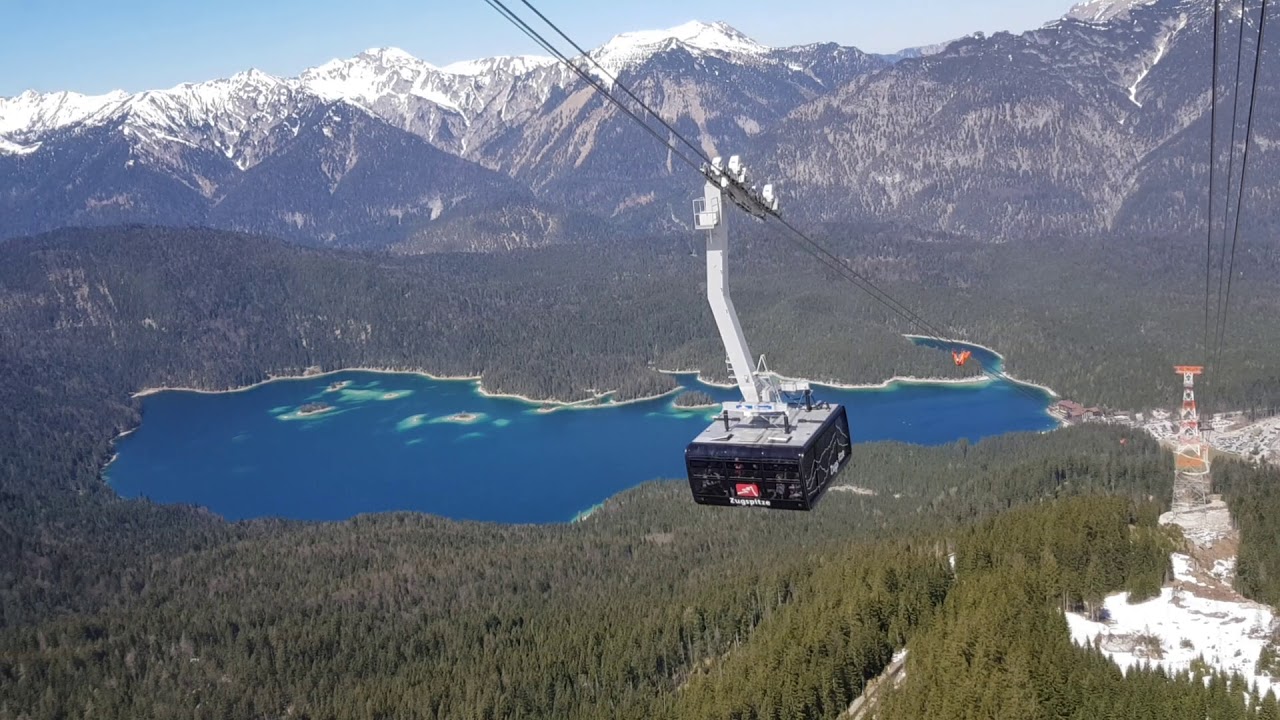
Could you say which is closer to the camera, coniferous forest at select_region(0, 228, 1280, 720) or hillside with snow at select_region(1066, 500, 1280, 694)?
hillside with snow at select_region(1066, 500, 1280, 694)

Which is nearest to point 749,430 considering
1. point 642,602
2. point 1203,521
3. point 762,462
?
point 762,462

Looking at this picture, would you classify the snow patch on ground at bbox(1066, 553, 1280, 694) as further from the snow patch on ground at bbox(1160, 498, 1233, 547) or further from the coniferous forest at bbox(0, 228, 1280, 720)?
the snow patch on ground at bbox(1160, 498, 1233, 547)

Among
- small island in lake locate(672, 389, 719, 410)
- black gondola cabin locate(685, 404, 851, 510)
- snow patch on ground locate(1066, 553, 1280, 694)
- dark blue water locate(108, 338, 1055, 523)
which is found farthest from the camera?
small island in lake locate(672, 389, 719, 410)

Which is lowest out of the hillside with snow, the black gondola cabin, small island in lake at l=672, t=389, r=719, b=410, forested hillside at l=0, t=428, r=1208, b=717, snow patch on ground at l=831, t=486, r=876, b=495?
small island in lake at l=672, t=389, r=719, b=410

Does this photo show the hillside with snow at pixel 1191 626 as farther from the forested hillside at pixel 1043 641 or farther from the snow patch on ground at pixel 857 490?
the snow patch on ground at pixel 857 490

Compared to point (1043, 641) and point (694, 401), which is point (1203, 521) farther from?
point (694, 401)

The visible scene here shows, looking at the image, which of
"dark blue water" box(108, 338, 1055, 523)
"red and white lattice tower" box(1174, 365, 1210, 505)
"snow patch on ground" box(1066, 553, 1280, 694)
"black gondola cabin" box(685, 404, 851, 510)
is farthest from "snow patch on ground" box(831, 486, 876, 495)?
"black gondola cabin" box(685, 404, 851, 510)
